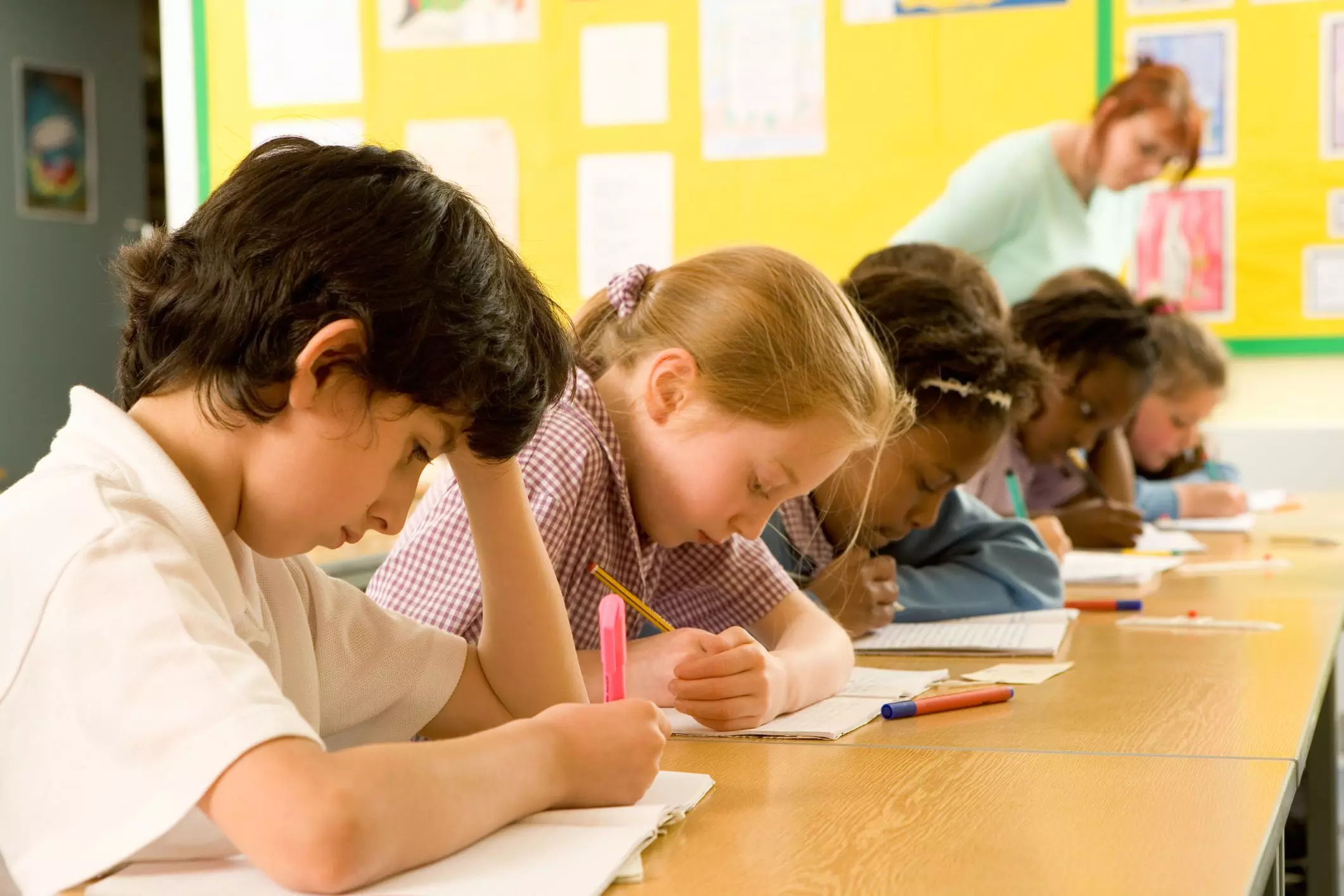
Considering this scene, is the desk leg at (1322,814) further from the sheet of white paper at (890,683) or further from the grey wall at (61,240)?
the grey wall at (61,240)

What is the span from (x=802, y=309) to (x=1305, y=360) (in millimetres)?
2712

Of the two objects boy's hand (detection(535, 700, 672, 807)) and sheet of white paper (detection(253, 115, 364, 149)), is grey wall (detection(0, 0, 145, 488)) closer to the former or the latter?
sheet of white paper (detection(253, 115, 364, 149))

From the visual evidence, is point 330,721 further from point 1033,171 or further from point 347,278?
point 1033,171

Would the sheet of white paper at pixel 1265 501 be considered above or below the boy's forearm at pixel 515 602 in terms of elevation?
below

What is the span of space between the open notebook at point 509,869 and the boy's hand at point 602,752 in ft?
0.06

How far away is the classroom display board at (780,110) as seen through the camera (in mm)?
3572

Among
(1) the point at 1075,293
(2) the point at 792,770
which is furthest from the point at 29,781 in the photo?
(1) the point at 1075,293

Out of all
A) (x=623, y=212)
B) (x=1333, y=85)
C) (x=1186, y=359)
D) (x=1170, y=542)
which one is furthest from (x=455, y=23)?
(x=1170, y=542)

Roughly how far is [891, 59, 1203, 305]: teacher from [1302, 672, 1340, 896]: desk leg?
149cm

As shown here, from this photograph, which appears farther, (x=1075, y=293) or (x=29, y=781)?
(x=1075, y=293)

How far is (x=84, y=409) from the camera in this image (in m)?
0.80

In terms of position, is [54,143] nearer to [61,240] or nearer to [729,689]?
[61,240]

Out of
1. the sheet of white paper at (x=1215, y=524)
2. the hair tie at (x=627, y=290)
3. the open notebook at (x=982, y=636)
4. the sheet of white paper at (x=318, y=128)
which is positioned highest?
the sheet of white paper at (x=318, y=128)

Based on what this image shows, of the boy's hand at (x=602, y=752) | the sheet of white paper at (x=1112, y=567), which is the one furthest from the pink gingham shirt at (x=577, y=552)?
the sheet of white paper at (x=1112, y=567)
